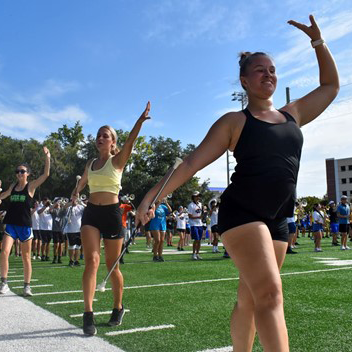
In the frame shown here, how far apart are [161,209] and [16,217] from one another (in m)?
7.57

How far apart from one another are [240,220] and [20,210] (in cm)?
531

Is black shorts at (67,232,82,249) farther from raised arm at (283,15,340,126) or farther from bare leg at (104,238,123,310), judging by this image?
raised arm at (283,15,340,126)

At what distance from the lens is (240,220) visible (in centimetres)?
232

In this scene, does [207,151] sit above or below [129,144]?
below

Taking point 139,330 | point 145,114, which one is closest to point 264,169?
point 145,114

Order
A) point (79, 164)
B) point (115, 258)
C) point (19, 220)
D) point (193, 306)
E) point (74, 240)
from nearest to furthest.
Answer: point (115, 258)
point (193, 306)
point (19, 220)
point (74, 240)
point (79, 164)

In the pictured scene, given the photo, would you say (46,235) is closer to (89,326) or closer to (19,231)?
(19,231)

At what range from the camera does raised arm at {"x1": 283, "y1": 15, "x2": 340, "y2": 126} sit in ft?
9.04

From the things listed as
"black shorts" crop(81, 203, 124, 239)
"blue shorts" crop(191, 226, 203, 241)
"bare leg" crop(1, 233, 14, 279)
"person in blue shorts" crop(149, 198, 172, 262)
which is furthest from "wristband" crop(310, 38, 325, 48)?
"blue shorts" crop(191, 226, 203, 241)

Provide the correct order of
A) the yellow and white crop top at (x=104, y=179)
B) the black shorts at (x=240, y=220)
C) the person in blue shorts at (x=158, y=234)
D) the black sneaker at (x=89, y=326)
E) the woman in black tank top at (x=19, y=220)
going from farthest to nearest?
1. the person in blue shorts at (x=158, y=234)
2. the woman in black tank top at (x=19, y=220)
3. the yellow and white crop top at (x=104, y=179)
4. the black sneaker at (x=89, y=326)
5. the black shorts at (x=240, y=220)

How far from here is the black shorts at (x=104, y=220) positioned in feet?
14.8

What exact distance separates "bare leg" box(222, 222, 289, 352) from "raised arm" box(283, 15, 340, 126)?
34.6 inches

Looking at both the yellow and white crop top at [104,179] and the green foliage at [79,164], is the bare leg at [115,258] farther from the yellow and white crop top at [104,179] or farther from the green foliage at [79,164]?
the green foliage at [79,164]

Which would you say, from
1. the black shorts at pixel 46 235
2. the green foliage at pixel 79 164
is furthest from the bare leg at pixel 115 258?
the green foliage at pixel 79 164
